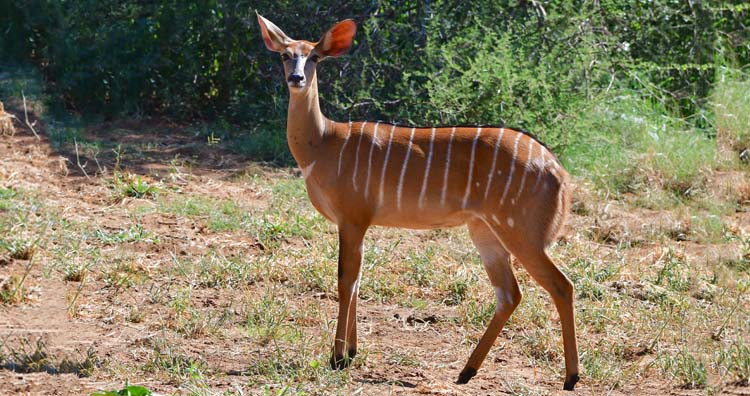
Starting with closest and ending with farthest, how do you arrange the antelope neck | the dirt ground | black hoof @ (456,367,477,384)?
the dirt ground
black hoof @ (456,367,477,384)
the antelope neck

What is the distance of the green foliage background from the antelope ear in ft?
9.35

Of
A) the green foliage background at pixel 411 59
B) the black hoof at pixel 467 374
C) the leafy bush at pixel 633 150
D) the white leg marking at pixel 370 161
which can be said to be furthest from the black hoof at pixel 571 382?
the green foliage background at pixel 411 59

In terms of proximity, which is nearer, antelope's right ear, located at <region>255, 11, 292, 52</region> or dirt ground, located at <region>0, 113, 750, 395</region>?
dirt ground, located at <region>0, 113, 750, 395</region>

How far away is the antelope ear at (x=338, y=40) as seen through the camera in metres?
5.19

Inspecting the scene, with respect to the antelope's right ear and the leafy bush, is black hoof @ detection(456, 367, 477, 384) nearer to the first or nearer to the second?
the antelope's right ear

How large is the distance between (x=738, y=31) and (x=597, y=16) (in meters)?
1.90

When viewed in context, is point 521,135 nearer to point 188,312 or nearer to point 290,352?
point 290,352

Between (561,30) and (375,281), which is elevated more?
(561,30)

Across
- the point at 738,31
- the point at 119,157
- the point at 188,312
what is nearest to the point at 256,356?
the point at 188,312

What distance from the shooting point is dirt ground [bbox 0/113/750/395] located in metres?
4.66

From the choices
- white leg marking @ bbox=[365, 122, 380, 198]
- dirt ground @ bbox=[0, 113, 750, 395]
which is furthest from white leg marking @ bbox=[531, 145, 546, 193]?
dirt ground @ bbox=[0, 113, 750, 395]

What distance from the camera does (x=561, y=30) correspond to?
871cm

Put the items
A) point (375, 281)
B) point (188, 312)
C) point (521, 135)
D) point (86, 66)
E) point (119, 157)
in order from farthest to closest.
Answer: point (86, 66), point (119, 157), point (375, 281), point (188, 312), point (521, 135)

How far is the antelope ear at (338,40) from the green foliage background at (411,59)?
9.35ft
